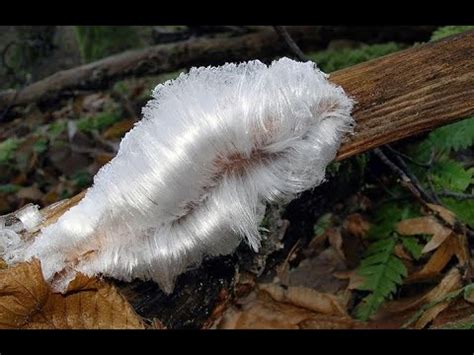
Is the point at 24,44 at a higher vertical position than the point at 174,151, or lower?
higher

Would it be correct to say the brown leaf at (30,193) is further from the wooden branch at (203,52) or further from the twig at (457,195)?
the twig at (457,195)

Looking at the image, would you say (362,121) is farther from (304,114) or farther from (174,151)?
(174,151)

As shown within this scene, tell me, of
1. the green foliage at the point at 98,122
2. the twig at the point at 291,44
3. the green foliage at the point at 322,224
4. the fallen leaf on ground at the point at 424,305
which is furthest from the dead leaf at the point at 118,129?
the fallen leaf on ground at the point at 424,305

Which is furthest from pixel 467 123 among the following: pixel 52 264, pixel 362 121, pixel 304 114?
pixel 52 264

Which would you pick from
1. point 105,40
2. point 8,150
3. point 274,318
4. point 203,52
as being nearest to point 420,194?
point 274,318

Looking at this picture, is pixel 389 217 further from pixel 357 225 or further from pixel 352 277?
pixel 352 277
